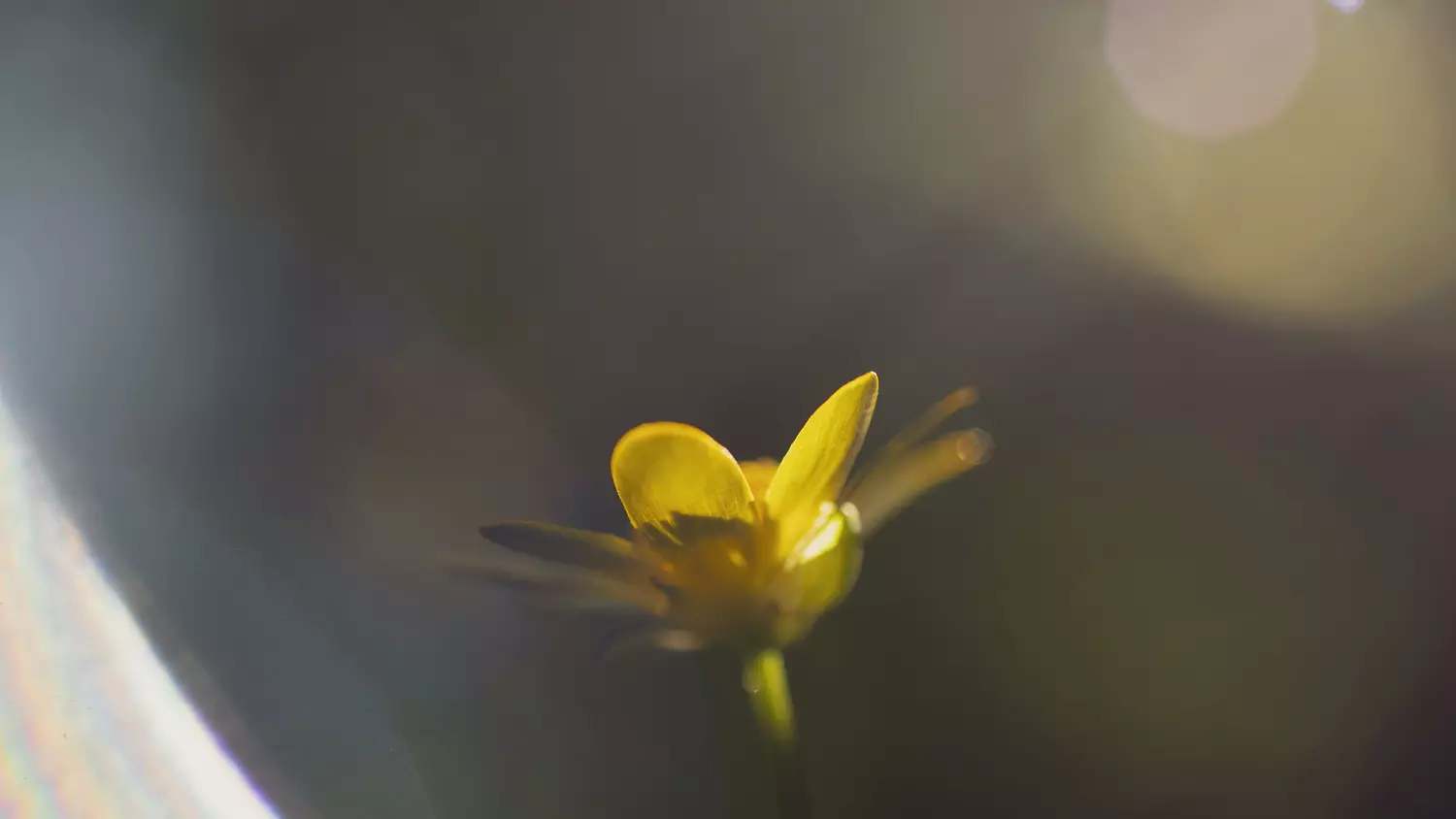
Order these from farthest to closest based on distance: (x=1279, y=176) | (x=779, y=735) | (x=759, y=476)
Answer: (x=1279, y=176), (x=759, y=476), (x=779, y=735)

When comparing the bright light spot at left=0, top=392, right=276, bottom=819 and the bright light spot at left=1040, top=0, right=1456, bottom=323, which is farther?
the bright light spot at left=1040, top=0, right=1456, bottom=323

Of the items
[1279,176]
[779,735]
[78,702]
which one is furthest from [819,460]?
[1279,176]

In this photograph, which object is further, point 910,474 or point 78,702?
point 78,702

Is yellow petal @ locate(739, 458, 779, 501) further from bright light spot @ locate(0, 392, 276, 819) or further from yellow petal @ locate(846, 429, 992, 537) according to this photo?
bright light spot @ locate(0, 392, 276, 819)

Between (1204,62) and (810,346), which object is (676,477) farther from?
(1204,62)

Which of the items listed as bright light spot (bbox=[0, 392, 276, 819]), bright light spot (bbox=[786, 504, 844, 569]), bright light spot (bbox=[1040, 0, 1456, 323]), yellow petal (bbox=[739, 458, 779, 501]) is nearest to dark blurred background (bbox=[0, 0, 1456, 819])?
bright light spot (bbox=[1040, 0, 1456, 323])

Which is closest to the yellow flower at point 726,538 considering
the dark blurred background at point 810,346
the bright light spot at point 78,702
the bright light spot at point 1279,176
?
the bright light spot at point 78,702

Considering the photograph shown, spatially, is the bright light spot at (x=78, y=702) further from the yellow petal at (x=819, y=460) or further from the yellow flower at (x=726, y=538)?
the yellow petal at (x=819, y=460)
